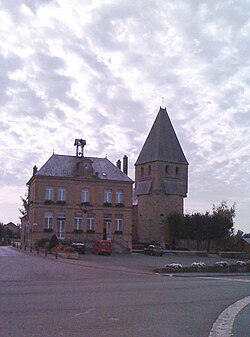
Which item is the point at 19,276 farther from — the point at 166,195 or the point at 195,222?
the point at 166,195

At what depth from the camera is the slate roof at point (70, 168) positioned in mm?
66812

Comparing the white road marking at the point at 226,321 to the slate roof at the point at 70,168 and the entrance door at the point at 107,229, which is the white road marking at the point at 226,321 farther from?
the slate roof at the point at 70,168

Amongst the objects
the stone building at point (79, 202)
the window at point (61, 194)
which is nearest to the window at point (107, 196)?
the stone building at point (79, 202)

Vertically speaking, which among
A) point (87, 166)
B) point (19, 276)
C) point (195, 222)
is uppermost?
point (87, 166)

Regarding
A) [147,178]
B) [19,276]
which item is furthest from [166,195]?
[19,276]

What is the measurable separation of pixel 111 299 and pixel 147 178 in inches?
2805

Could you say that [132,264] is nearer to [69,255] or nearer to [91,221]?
[69,255]

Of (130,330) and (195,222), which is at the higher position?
(195,222)

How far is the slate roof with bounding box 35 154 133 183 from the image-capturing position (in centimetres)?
6681

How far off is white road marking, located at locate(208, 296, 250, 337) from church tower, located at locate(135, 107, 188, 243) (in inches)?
2570

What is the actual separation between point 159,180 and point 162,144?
6.19 m

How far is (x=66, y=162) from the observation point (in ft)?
226

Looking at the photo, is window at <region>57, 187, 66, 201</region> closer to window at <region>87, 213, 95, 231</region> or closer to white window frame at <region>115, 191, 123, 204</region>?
window at <region>87, 213, 95, 231</region>

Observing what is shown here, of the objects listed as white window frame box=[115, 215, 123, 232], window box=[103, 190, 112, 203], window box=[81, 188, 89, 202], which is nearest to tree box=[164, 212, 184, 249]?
white window frame box=[115, 215, 123, 232]
